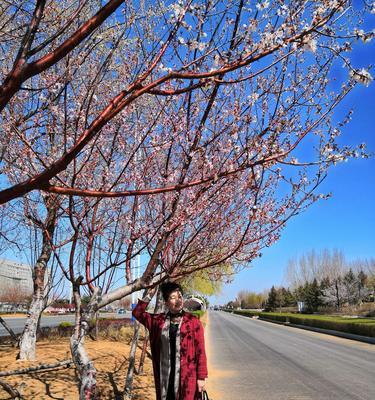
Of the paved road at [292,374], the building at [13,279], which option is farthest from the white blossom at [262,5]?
the building at [13,279]

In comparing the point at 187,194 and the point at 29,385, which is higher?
the point at 187,194

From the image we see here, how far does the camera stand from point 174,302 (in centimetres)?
387

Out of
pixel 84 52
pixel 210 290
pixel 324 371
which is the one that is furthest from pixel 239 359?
pixel 210 290

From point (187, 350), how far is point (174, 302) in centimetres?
43

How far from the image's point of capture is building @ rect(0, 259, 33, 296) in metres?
71.2

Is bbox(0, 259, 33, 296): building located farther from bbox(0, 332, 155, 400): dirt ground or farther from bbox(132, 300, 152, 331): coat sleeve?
bbox(132, 300, 152, 331): coat sleeve

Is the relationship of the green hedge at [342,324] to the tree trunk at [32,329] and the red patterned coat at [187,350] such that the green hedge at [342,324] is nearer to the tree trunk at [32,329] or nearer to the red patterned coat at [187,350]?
the tree trunk at [32,329]

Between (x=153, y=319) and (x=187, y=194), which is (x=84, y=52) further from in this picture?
(x=153, y=319)

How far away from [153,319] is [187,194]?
1427 millimetres

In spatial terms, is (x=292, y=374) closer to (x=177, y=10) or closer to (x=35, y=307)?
(x=35, y=307)

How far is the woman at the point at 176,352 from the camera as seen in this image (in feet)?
12.0

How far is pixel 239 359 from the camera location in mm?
14000

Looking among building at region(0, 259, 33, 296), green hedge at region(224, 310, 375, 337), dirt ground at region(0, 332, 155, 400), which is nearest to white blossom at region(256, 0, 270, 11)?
dirt ground at region(0, 332, 155, 400)

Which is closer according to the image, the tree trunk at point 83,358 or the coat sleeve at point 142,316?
the tree trunk at point 83,358
